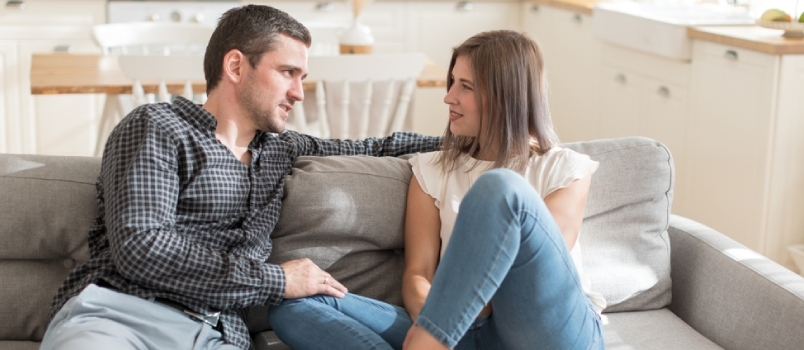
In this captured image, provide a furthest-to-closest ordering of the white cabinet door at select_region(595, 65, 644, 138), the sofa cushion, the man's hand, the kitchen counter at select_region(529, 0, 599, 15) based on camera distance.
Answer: the kitchen counter at select_region(529, 0, 599, 15)
the white cabinet door at select_region(595, 65, 644, 138)
the sofa cushion
the man's hand

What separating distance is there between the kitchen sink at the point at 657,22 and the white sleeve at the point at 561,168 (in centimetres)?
176

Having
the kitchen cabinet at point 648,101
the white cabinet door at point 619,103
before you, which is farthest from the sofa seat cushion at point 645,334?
the white cabinet door at point 619,103

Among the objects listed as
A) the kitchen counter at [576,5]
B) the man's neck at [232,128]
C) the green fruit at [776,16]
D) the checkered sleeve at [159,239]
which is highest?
the green fruit at [776,16]

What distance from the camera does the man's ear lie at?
189 cm

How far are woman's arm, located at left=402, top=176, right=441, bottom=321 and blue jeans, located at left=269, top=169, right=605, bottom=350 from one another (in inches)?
3.6

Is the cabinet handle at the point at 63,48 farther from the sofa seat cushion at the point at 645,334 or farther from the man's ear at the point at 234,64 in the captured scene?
the sofa seat cushion at the point at 645,334

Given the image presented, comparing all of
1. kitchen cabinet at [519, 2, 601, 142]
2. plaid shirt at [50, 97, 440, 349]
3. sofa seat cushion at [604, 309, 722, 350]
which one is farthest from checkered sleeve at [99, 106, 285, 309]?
kitchen cabinet at [519, 2, 601, 142]

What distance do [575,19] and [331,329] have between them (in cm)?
309

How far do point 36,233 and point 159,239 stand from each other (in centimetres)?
34

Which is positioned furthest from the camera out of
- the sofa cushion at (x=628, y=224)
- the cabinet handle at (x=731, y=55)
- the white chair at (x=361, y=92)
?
the cabinet handle at (x=731, y=55)

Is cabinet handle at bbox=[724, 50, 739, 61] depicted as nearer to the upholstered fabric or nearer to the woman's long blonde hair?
the woman's long blonde hair

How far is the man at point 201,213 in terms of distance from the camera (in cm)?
165

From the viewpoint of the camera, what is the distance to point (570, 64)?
15.0 ft

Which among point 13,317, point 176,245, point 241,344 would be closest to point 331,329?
point 241,344
